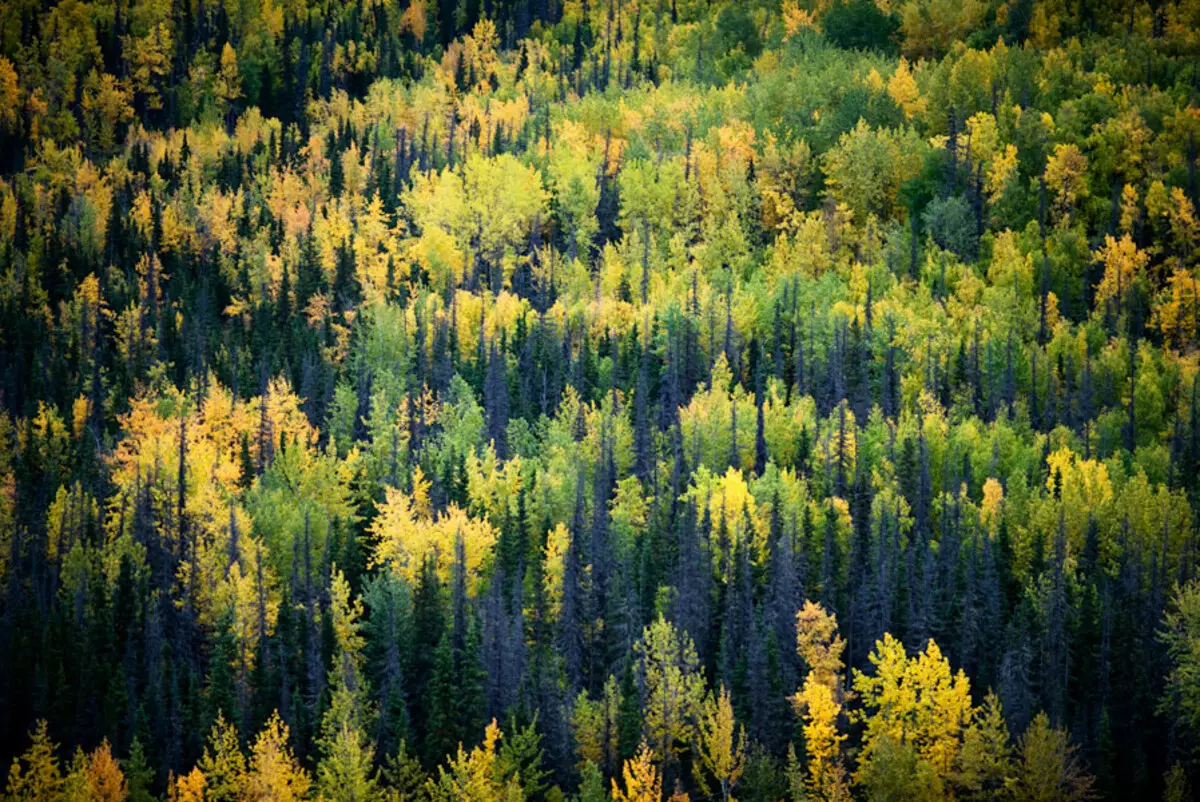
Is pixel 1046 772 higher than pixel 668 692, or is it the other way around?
pixel 668 692

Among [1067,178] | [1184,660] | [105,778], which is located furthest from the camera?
[1067,178]

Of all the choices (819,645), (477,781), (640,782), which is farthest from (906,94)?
(477,781)

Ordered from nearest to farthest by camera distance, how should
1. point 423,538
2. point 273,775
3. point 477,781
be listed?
point 477,781 < point 273,775 < point 423,538

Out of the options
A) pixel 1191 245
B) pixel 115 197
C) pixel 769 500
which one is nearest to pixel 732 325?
pixel 769 500

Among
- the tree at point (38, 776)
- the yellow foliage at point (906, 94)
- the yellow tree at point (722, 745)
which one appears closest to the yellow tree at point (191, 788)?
the tree at point (38, 776)

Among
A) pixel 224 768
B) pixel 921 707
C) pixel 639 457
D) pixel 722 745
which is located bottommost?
pixel 224 768

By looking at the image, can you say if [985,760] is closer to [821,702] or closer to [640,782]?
[821,702]
